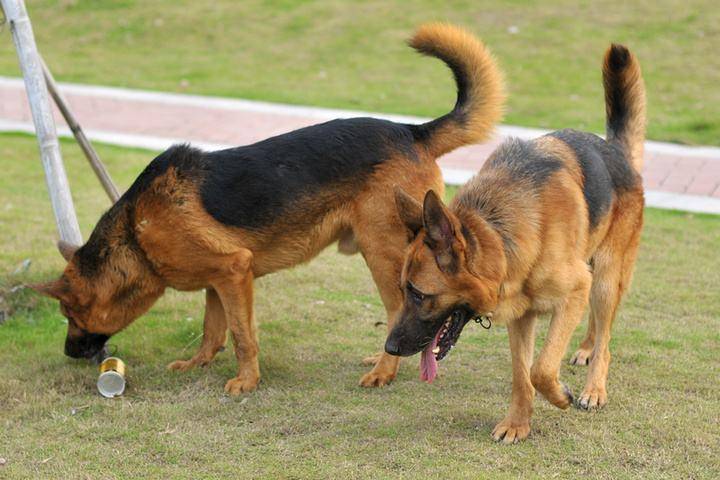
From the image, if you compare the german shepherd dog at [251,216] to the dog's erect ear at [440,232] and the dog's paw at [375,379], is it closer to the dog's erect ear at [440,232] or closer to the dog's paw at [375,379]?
the dog's paw at [375,379]

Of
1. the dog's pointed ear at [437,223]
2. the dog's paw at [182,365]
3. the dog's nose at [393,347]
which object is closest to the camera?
the dog's pointed ear at [437,223]

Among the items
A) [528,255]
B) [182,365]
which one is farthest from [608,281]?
[182,365]

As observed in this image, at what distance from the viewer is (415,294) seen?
4.49m

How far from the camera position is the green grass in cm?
1332

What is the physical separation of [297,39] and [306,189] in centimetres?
1187

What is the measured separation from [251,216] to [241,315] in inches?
23.3

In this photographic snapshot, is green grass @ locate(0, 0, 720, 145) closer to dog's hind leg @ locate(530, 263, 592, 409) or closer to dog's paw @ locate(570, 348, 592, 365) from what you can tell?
dog's paw @ locate(570, 348, 592, 365)

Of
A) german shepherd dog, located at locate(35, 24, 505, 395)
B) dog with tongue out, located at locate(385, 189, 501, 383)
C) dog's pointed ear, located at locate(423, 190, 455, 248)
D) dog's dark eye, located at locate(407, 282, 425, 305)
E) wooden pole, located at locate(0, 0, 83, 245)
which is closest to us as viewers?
dog's pointed ear, located at locate(423, 190, 455, 248)

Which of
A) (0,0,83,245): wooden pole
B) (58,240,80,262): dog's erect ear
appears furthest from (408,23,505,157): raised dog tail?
(0,0,83,245): wooden pole

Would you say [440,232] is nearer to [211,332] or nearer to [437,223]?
[437,223]

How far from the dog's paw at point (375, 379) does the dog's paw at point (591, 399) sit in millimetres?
1140

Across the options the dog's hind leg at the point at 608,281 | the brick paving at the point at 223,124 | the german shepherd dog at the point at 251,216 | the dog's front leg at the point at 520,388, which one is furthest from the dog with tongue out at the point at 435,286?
the brick paving at the point at 223,124

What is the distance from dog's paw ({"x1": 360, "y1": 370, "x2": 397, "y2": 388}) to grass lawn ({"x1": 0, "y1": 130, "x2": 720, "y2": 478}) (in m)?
0.08

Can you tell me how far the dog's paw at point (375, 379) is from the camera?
19.1 feet
